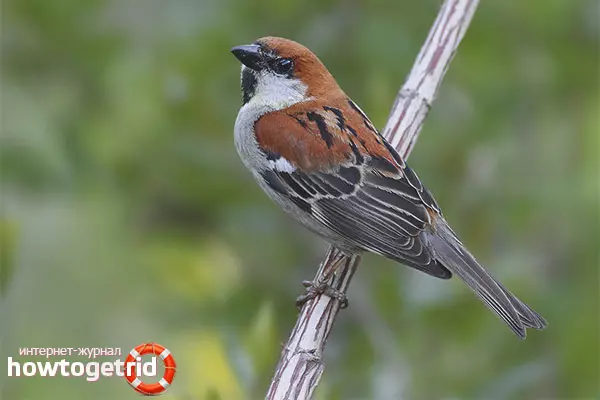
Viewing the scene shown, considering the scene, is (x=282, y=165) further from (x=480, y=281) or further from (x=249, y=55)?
(x=480, y=281)

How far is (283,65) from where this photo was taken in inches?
178

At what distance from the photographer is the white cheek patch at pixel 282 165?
4.33 m

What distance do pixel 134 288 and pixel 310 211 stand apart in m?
1.52

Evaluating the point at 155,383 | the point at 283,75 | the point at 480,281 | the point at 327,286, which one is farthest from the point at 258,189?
the point at 155,383

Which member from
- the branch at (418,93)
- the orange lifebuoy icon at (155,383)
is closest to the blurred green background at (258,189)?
the branch at (418,93)

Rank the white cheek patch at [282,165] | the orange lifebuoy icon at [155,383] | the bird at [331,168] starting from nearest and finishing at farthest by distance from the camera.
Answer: the orange lifebuoy icon at [155,383] → the bird at [331,168] → the white cheek patch at [282,165]

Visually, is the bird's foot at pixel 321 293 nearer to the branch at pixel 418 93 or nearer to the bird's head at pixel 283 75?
the branch at pixel 418 93

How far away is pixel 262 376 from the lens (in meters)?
3.52

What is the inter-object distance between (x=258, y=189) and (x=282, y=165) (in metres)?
0.46

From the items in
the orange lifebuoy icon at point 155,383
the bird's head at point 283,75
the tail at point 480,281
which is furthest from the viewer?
the bird's head at point 283,75

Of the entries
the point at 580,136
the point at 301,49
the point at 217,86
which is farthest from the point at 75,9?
the point at 580,136

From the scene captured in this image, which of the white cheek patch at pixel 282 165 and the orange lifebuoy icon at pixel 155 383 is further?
the white cheek patch at pixel 282 165

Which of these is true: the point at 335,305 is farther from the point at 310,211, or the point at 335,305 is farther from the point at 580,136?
the point at 580,136

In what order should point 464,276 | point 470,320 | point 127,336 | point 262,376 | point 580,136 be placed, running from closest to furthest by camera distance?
point 262,376 → point 464,276 → point 470,320 → point 580,136 → point 127,336
